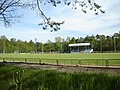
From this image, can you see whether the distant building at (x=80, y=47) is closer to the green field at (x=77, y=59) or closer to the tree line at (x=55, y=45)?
the tree line at (x=55, y=45)

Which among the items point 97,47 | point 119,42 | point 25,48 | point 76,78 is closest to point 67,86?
point 76,78

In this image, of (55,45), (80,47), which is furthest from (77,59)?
(55,45)

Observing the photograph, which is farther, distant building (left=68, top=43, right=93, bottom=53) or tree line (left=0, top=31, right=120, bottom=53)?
distant building (left=68, top=43, right=93, bottom=53)

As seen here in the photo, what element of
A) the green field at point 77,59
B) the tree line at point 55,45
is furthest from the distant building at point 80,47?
the green field at point 77,59

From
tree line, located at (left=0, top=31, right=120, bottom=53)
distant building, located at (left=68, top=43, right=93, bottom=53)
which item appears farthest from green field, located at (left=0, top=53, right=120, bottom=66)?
distant building, located at (left=68, top=43, right=93, bottom=53)

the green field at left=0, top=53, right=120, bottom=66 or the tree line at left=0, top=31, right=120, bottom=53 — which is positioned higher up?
the tree line at left=0, top=31, right=120, bottom=53

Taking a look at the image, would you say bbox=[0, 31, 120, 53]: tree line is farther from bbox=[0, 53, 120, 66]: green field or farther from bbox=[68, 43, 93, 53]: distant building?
bbox=[0, 53, 120, 66]: green field

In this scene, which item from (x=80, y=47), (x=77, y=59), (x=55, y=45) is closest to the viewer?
(x=77, y=59)

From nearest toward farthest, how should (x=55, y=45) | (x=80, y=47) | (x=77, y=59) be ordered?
(x=77, y=59) → (x=80, y=47) → (x=55, y=45)

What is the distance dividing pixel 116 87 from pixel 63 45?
15913 centimetres

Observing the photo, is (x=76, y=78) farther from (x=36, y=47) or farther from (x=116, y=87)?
(x=36, y=47)

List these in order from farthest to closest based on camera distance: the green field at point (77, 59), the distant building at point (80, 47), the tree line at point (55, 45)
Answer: the distant building at point (80, 47) < the tree line at point (55, 45) < the green field at point (77, 59)

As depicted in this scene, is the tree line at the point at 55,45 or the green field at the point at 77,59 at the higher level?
the tree line at the point at 55,45

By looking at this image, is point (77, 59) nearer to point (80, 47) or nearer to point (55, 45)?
point (80, 47)
